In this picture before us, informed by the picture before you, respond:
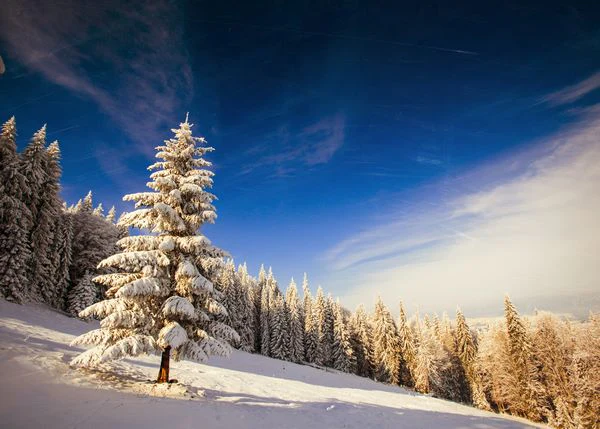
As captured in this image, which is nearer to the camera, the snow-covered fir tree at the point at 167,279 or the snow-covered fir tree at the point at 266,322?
the snow-covered fir tree at the point at 167,279

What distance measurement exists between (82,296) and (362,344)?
57668 millimetres

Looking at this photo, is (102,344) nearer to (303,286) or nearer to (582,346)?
(582,346)

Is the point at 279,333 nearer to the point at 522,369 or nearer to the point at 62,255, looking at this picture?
the point at 522,369

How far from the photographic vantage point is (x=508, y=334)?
141 feet

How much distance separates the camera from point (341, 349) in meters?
65.7

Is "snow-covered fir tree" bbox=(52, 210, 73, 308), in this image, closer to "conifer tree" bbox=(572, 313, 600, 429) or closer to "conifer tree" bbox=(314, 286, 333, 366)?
"conifer tree" bbox=(314, 286, 333, 366)

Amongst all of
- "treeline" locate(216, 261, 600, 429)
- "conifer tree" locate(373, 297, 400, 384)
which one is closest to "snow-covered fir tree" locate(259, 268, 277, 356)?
"treeline" locate(216, 261, 600, 429)

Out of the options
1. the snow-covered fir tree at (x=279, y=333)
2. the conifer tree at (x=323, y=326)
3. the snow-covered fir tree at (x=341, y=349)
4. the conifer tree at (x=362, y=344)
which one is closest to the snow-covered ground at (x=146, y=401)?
the snow-covered fir tree at (x=279, y=333)

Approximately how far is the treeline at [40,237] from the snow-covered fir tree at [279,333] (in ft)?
114

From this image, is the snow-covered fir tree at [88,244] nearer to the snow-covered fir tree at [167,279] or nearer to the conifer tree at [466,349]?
the snow-covered fir tree at [167,279]

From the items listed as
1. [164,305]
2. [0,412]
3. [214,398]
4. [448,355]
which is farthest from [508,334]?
[0,412]

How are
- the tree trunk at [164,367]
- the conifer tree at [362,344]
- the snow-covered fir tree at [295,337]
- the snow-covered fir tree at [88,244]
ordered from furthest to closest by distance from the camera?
the conifer tree at [362,344], the snow-covered fir tree at [295,337], the snow-covered fir tree at [88,244], the tree trunk at [164,367]

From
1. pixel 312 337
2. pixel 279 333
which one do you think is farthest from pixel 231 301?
pixel 312 337

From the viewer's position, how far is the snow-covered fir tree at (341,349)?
65.2 meters
